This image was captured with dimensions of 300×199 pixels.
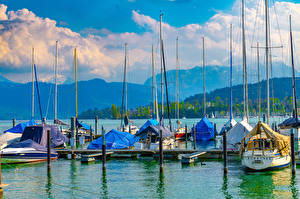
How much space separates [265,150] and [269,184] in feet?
18.0

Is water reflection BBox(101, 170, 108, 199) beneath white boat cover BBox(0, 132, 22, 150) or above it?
beneath

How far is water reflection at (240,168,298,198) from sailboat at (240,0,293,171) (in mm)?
711

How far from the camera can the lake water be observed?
26.5 meters

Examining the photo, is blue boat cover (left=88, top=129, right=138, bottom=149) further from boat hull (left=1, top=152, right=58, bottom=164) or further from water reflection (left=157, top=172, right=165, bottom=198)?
water reflection (left=157, top=172, right=165, bottom=198)

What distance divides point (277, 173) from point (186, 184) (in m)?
7.83

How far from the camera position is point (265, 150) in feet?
111

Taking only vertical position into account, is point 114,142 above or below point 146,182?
above

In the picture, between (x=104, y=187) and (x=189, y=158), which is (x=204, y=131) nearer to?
(x=189, y=158)

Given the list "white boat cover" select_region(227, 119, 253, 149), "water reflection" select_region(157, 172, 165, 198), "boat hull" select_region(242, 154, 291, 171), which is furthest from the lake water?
"white boat cover" select_region(227, 119, 253, 149)

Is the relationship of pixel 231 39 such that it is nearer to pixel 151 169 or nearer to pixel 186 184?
pixel 151 169

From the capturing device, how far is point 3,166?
38062mm

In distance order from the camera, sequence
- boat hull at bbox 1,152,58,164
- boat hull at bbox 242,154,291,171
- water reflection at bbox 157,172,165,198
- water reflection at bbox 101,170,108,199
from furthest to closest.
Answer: boat hull at bbox 1,152,58,164 < boat hull at bbox 242,154,291,171 < water reflection at bbox 157,172,165,198 < water reflection at bbox 101,170,108,199

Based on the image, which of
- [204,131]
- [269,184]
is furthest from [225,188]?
[204,131]

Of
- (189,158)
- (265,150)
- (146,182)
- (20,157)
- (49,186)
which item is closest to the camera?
(49,186)
